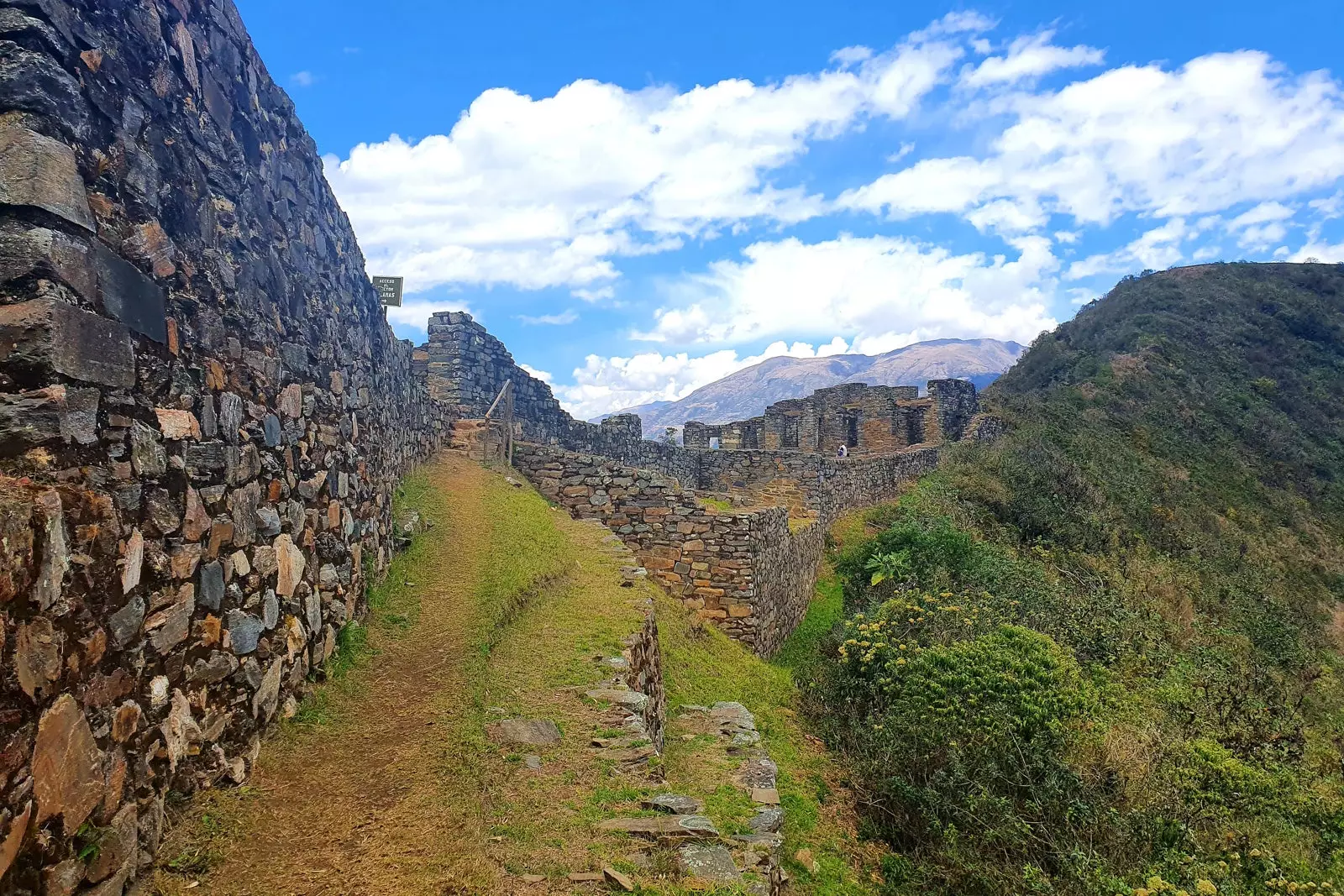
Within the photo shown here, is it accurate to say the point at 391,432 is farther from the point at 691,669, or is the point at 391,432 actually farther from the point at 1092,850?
the point at 1092,850

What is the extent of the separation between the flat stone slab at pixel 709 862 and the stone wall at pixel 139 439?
254cm

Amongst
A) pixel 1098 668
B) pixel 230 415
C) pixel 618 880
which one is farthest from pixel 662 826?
pixel 1098 668

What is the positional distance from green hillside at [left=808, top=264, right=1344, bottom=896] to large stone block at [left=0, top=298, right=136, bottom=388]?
608 centimetres

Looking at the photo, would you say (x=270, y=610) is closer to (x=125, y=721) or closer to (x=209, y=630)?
(x=209, y=630)

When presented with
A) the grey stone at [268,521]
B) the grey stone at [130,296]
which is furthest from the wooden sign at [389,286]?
the grey stone at [130,296]

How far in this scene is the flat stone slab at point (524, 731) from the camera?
5.08 metres

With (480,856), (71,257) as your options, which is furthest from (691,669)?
(71,257)

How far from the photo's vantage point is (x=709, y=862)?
4.10m

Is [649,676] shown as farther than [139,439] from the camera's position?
Yes

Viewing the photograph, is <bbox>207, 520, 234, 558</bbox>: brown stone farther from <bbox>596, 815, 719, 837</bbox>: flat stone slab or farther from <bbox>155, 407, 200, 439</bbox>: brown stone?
<bbox>596, 815, 719, 837</bbox>: flat stone slab

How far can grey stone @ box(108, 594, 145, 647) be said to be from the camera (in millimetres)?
3006

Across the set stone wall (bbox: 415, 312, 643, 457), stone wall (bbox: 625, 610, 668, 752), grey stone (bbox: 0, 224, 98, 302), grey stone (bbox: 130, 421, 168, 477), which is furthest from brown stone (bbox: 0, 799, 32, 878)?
stone wall (bbox: 415, 312, 643, 457)

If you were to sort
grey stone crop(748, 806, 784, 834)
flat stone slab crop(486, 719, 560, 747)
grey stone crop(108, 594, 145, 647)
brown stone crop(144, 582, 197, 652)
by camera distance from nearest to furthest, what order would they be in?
grey stone crop(108, 594, 145, 647) < brown stone crop(144, 582, 197, 652) < flat stone slab crop(486, 719, 560, 747) < grey stone crop(748, 806, 784, 834)

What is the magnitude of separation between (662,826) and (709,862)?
1.16ft
